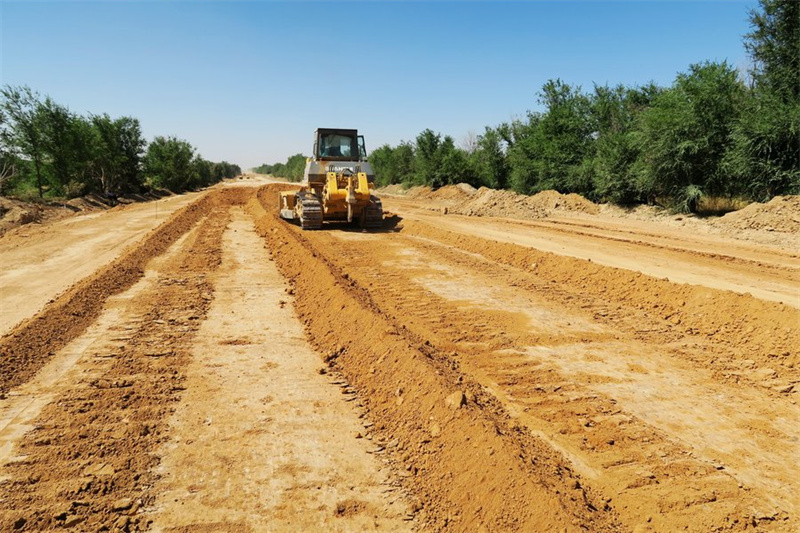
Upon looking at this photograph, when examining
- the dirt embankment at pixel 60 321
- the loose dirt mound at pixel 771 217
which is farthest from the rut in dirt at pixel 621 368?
the loose dirt mound at pixel 771 217

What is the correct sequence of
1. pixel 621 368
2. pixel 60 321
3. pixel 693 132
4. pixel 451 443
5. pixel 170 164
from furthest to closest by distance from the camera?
pixel 170 164 → pixel 693 132 → pixel 60 321 → pixel 621 368 → pixel 451 443

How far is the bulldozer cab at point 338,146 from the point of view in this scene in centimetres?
1554

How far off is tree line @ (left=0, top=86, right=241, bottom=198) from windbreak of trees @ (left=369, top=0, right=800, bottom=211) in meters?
27.9

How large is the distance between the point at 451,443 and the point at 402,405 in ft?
2.66

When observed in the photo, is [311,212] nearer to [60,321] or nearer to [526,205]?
[60,321]

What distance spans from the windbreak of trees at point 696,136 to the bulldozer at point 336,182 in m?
12.0

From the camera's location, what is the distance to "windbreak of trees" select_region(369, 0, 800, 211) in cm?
1616

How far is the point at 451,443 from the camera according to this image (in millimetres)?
3525

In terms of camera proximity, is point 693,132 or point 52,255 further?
point 693,132

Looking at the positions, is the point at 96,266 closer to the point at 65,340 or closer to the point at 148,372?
the point at 65,340

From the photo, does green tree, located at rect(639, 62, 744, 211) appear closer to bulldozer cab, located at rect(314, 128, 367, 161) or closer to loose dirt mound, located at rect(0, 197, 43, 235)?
bulldozer cab, located at rect(314, 128, 367, 161)

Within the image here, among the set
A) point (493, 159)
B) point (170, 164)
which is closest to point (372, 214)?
point (493, 159)

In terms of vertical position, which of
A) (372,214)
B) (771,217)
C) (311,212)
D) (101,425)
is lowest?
(101,425)

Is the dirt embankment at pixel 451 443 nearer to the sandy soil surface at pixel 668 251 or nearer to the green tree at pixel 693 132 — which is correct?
the sandy soil surface at pixel 668 251
